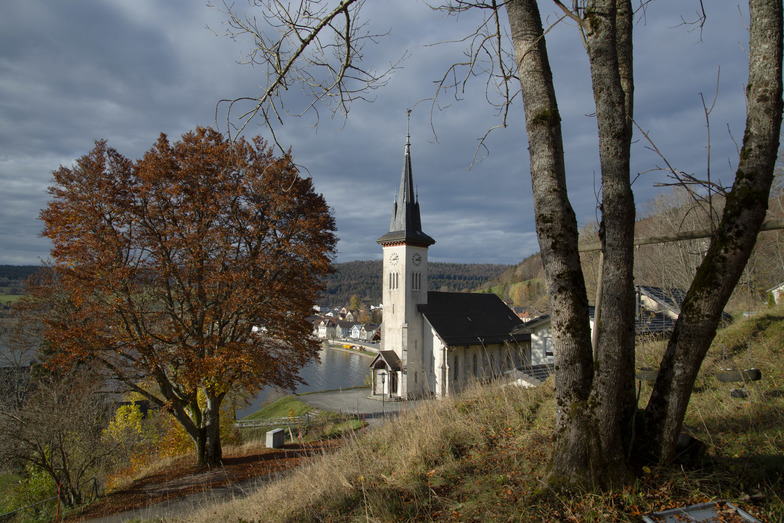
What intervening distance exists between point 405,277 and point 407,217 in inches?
180

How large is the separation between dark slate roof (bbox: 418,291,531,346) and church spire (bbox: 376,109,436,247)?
201 inches

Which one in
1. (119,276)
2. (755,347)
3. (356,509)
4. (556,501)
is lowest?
(356,509)

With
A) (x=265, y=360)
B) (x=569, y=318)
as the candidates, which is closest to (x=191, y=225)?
(x=265, y=360)

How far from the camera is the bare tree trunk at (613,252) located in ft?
10.2

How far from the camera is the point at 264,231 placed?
14023 mm

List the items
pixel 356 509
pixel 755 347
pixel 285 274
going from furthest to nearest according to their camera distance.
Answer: pixel 285 274
pixel 755 347
pixel 356 509

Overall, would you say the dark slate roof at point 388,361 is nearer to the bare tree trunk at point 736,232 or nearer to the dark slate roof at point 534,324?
the dark slate roof at point 534,324

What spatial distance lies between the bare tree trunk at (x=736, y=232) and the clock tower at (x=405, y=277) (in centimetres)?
2992

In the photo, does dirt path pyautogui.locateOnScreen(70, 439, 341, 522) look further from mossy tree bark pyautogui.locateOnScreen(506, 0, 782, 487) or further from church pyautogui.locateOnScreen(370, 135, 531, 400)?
church pyautogui.locateOnScreen(370, 135, 531, 400)

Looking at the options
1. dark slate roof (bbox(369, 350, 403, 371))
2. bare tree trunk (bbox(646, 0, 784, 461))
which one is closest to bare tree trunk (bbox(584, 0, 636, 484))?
bare tree trunk (bbox(646, 0, 784, 461))

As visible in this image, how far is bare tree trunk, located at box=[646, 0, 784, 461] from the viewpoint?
299 centimetres

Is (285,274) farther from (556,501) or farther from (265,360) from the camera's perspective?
(556,501)

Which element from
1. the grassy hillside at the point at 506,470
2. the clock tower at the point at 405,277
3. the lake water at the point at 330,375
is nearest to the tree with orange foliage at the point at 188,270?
the grassy hillside at the point at 506,470

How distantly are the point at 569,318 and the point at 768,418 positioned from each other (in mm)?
3026
